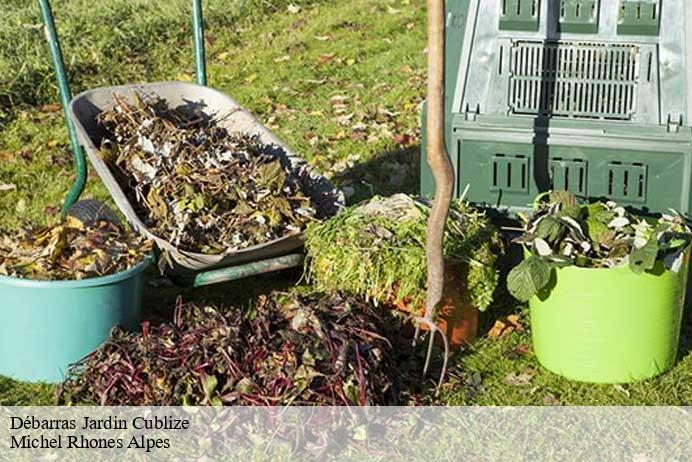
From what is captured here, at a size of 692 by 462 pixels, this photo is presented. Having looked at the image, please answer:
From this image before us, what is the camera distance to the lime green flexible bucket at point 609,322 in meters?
4.72

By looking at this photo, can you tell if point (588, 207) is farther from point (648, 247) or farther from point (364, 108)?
point (364, 108)

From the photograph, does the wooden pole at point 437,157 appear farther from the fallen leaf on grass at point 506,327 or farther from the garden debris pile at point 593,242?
the fallen leaf on grass at point 506,327

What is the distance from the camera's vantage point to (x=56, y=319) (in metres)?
4.84

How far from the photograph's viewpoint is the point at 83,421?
466 centimetres

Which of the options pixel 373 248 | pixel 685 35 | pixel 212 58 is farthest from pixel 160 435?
pixel 212 58

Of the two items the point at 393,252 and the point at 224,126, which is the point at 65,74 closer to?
the point at 224,126

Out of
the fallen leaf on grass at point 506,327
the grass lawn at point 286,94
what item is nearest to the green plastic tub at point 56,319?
the grass lawn at point 286,94

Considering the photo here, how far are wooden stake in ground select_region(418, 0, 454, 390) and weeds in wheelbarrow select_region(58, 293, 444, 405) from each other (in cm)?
24

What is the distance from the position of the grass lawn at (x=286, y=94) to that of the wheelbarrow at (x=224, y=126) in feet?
1.45

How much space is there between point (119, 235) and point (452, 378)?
1.53 meters

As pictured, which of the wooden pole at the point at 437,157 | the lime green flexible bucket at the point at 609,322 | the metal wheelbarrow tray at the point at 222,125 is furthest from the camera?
the metal wheelbarrow tray at the point at 222,125

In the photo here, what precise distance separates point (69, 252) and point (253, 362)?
96 centimetres

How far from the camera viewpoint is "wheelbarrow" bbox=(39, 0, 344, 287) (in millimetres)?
5270
